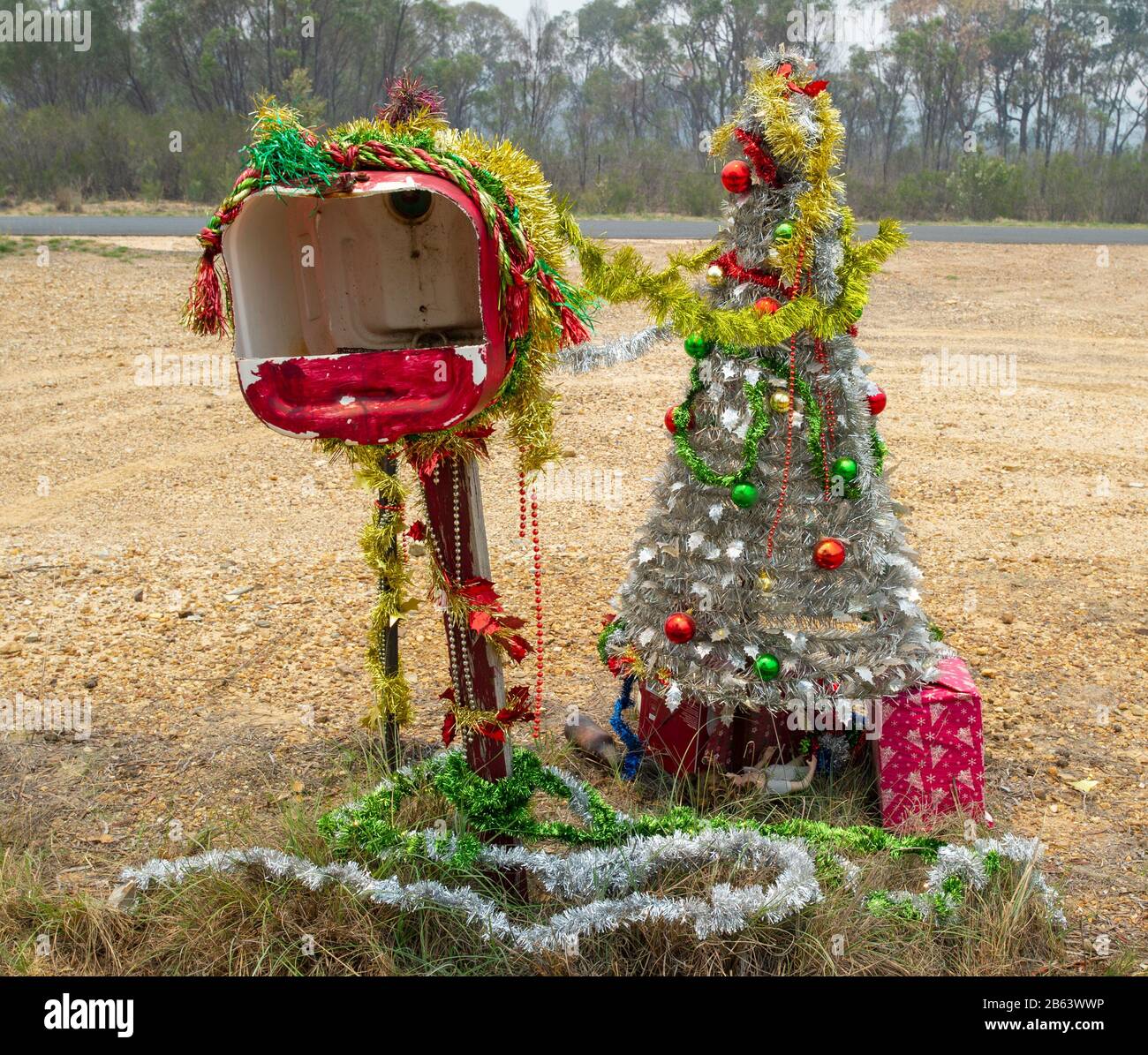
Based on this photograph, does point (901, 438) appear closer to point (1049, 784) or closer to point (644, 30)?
point (1049, 784)

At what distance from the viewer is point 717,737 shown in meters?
3.33

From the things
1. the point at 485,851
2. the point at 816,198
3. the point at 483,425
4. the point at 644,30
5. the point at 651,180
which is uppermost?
the point at 644,30

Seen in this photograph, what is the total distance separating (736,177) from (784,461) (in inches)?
32.0

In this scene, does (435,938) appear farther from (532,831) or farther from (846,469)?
(846,469)

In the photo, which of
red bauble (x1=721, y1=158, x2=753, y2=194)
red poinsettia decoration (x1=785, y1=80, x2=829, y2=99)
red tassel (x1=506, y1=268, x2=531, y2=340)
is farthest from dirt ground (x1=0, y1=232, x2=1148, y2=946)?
red poinsettia decoration (x1=785, y1=80, x2=829, y2=99)

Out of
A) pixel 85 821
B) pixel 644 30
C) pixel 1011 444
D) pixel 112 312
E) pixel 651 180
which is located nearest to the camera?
pixel 85 821

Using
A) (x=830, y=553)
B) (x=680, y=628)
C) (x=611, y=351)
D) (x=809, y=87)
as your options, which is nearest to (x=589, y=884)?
(x=680, y=628)

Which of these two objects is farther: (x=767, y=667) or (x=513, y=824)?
(x=767, y=667)

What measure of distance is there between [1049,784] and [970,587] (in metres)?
1.62

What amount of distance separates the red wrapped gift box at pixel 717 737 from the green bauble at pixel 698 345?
1048 mm

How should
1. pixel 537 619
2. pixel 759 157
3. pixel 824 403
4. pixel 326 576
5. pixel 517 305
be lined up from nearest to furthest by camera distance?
pixel 517 305 < pixel 759 157 < pixel 824 403 < pixel 537 619 < pixel 326 576

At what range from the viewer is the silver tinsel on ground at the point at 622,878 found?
2.51 meters

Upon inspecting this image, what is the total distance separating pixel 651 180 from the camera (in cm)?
2153
